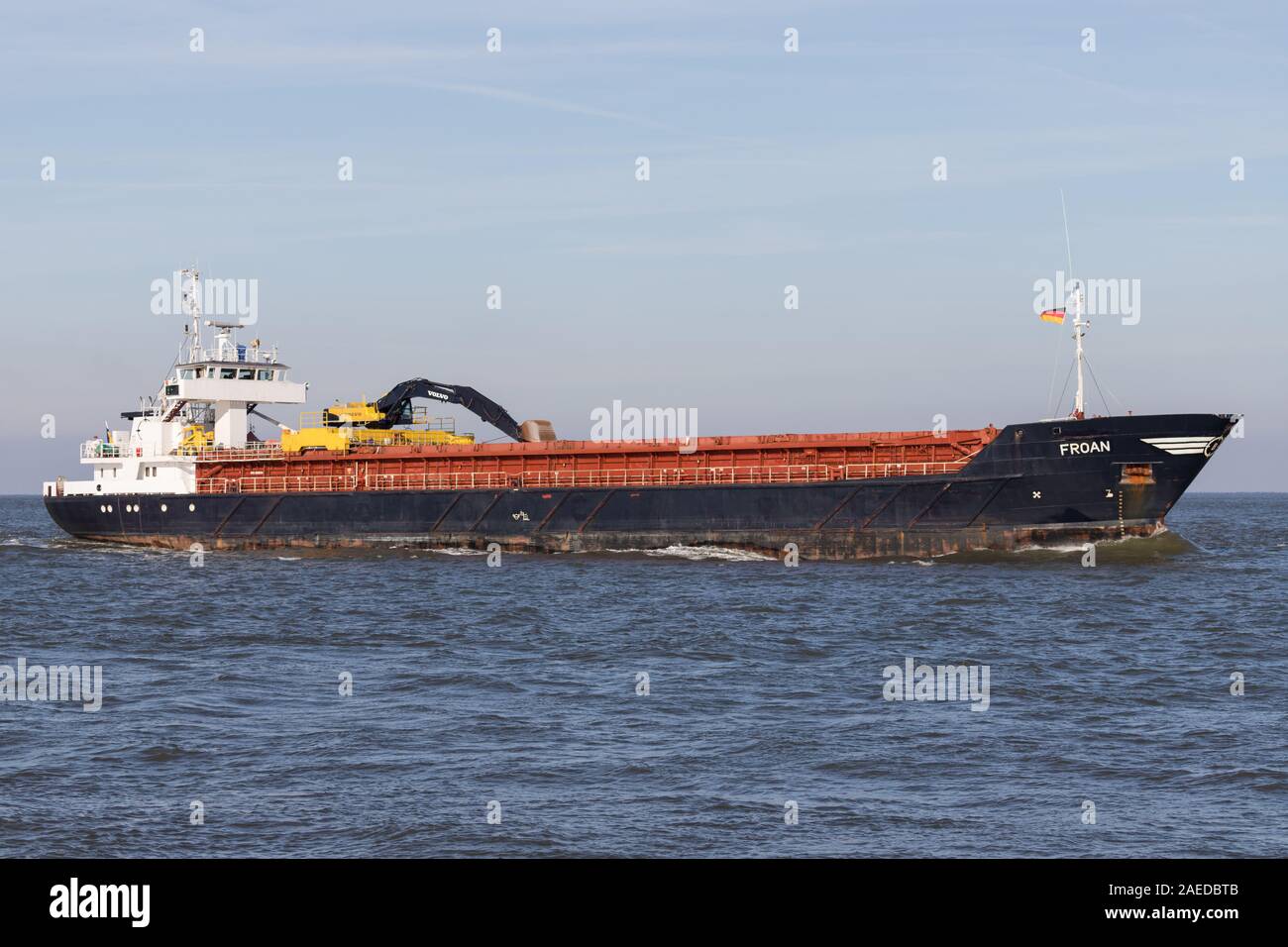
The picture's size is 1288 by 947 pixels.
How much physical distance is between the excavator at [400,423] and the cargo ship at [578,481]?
9 centimetres

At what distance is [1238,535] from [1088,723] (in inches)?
2316

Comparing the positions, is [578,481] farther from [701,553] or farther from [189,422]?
[189,422]

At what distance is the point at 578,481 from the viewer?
5097cm

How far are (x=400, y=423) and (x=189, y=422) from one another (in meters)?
9.83

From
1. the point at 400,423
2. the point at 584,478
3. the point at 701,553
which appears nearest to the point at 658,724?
the point at 701,553

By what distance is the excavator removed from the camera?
59062 mm

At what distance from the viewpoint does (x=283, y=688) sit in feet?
73.3

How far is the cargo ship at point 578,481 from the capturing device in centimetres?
4109

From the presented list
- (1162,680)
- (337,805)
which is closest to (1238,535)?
(1162,680)

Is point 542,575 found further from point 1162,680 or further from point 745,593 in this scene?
point 1162,680

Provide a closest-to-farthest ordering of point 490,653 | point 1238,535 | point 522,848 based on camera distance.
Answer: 1. point 522,848
2. point 490,653
3. point 1238,535

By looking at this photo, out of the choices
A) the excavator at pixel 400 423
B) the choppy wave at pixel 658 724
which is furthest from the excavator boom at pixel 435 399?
the choppy wave at pixel 658 724

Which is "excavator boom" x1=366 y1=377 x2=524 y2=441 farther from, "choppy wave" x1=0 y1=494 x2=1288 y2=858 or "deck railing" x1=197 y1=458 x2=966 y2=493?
"choppy wave" x1=0 y1=494 x2=1288 y2=858

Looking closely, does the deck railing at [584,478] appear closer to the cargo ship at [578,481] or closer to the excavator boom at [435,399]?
the cargo ship at [578,481]
